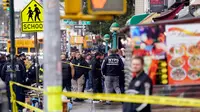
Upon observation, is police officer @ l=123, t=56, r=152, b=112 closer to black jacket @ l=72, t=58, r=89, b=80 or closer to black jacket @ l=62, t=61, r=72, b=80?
black jacket @ l=62, t=61, r=72, b=80

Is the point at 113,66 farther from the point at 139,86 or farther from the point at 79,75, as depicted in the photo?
the point at 139,86

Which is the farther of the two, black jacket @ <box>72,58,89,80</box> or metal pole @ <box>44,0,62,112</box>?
black jacket @ <box>72,58,89,80</box>

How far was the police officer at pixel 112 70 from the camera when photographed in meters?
18.3

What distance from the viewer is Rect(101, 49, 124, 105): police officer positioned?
60.1 ft

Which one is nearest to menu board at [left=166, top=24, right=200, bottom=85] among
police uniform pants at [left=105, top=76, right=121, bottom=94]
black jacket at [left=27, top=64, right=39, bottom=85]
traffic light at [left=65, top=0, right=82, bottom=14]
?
traffic light at [left=65, top=0, right=82, bottom=14]

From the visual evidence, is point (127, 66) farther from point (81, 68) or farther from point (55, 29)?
point (81, 68)

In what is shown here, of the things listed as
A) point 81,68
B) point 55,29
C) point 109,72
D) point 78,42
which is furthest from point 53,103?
point 78,42

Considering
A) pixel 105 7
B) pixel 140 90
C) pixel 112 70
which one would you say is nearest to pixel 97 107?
pixel 112 70

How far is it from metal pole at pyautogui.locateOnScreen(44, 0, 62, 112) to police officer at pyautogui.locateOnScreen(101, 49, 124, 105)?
11.0 m

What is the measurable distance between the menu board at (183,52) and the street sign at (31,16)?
674 centimetres

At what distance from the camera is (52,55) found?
7.20 metres

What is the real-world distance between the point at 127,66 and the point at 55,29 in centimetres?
333

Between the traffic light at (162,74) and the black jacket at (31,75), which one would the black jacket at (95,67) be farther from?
the traffic light at (162,74)

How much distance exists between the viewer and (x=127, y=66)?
10.3m
